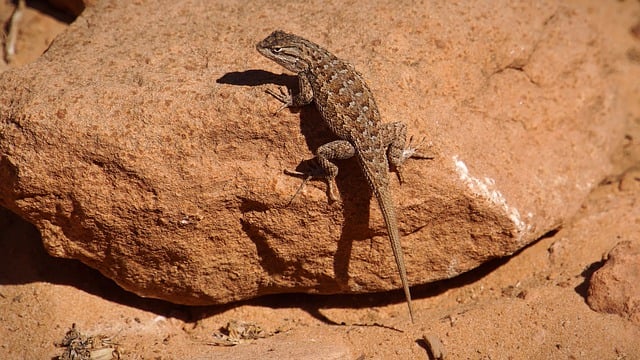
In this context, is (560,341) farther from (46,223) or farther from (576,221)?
(46,223)

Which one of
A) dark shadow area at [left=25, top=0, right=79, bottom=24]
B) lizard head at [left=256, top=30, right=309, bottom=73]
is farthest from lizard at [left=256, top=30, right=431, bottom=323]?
dark shadow area at [left=25, top=0, right=79, bottom=24]

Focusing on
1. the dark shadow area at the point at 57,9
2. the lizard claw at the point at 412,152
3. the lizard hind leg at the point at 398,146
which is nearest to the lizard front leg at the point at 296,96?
the lizard hind leg at the point at 398,146

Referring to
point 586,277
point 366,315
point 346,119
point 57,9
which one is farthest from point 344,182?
point 57,9

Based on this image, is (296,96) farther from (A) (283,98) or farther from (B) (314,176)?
(B) (314,176)

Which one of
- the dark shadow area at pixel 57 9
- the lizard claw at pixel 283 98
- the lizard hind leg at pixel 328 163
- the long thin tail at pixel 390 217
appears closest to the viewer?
A: the long thin tail at pixel 390 217

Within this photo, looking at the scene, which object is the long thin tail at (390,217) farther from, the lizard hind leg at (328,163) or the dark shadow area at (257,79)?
the dark shadow area at (257,79)

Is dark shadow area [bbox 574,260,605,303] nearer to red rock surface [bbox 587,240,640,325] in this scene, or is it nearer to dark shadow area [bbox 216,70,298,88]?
red rock surface [bbox 587,240,640,325]

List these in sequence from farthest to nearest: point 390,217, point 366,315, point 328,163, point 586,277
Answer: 1. point 366,315
2. point 586,277
3. point 328,163
4. point 390,217
